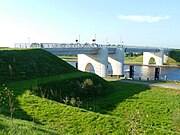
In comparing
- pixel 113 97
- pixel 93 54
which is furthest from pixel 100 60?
pixel 113 97

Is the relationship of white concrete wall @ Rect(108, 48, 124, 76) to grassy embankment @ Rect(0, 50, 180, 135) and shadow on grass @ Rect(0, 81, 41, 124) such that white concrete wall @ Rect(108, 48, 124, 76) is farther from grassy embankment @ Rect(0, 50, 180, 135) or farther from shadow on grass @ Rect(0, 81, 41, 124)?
shadow on grass @ Rect(0, 81, 41, 124)

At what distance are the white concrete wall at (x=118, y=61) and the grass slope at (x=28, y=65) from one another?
29947 millimetres

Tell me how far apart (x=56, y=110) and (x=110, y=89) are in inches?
537

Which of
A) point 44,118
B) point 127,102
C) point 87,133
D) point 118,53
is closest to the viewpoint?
point 87,133

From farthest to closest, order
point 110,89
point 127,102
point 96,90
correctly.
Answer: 1. point 110,89
2. point 96,90
3. point 127,102

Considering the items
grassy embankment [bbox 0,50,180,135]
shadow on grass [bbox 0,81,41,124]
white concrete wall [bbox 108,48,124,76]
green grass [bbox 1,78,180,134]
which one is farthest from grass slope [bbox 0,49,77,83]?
white concrete wall [bbox 108,48,124,76]

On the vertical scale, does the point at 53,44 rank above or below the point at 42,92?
above

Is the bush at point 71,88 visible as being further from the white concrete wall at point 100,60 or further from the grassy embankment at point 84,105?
the white concrete wall at point 100,60

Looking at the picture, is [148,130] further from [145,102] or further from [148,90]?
[148,90]

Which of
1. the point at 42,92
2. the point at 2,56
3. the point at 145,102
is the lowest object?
the point at 145,102

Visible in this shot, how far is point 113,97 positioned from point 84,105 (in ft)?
14.4

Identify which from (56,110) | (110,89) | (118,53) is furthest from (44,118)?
(118,53)

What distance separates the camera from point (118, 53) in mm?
66062

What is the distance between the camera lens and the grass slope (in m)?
26.9
